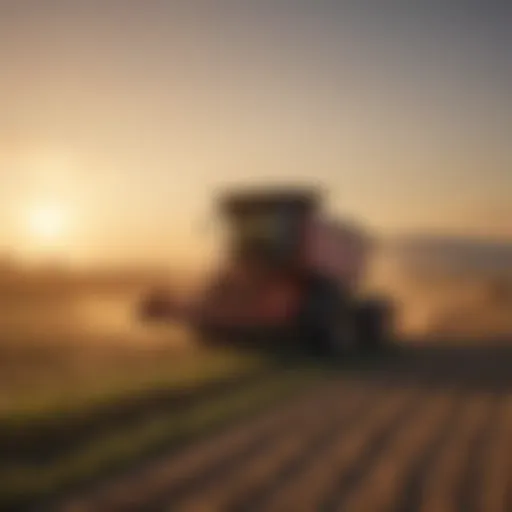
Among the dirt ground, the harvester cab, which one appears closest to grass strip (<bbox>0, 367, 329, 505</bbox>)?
the dirt ground

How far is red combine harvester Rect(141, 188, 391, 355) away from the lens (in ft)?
36.5

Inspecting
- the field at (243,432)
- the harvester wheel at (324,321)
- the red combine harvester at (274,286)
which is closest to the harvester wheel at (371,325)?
the red combine harvester at (274,286)

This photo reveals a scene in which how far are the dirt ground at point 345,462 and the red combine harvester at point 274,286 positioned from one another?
9.50ft

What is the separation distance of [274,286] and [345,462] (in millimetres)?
6161

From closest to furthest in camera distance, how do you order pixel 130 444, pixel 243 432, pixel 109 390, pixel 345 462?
1. pixel 345 462
2. pixel 130 444
3. pixel 243 432
4. pixel 109 390

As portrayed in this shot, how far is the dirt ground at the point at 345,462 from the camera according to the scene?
14.2 feet

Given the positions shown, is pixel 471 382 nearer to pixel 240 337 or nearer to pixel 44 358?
pixel 240 337

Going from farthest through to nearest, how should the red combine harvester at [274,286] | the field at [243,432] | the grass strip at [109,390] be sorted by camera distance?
the red combine harvester at [274,286]
the grass strip at [109,390]
the field at [243,432]

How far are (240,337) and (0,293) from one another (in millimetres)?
6135

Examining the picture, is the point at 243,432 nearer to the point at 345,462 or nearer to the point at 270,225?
the point at 345,462

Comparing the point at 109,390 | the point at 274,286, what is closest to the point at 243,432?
the point at 109,390

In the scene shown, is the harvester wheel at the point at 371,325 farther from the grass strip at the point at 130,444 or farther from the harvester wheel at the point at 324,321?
the grass strip at the point at 130,444

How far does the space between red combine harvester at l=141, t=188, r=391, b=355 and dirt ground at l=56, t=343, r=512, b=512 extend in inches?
114

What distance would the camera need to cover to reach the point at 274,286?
11.3 metres
